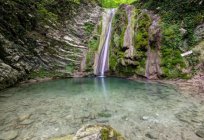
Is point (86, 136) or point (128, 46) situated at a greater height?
point (128, 46)

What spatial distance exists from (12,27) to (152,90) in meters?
9.55

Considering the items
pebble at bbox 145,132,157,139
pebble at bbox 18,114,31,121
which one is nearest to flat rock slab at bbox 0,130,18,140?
pebble at bbox 18,114,31,121

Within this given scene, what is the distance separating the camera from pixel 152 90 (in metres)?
10.7

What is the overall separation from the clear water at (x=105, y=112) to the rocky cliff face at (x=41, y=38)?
3.19m

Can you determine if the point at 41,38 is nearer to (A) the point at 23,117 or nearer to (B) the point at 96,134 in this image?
(A) the point at 23,117

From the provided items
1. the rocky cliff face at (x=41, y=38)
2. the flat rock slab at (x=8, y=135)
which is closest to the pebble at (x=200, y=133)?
the flat rock slab at (x=8, y=135)

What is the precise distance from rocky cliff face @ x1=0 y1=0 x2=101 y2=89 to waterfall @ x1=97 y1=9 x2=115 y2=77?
4.02 feet

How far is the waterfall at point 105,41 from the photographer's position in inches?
648

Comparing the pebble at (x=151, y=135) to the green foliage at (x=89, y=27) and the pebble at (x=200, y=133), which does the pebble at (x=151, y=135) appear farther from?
the green foliage at (x=89, y=27)

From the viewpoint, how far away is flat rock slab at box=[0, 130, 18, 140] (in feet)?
18.4

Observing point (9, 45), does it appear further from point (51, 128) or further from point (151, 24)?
point (151, 24)

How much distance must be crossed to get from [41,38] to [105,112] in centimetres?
990

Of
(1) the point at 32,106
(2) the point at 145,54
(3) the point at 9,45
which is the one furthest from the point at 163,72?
(3) the point at 9,45

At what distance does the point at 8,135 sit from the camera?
575 centimetres
